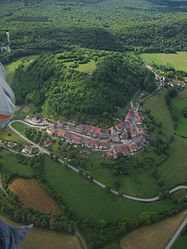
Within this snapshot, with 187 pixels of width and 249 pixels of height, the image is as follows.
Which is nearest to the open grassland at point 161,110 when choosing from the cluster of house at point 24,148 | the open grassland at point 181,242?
the cluster of house at point 24,148

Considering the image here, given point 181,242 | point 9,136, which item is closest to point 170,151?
point 181,242

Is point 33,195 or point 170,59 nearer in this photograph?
point 33,195

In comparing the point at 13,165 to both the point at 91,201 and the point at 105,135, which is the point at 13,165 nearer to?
the point at 91,201

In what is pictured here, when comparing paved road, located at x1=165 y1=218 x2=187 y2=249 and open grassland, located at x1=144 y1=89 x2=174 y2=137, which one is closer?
paved road, located at x1=165 y1=218 x2=187 y2=249

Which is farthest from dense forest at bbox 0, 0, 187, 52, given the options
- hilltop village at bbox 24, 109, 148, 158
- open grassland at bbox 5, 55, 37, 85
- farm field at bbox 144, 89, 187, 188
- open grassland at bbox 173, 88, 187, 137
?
hilltop village at bbox 24, 109, 148, 158

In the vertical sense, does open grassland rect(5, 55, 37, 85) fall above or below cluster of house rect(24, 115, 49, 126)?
above

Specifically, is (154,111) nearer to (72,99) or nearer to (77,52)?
(72,99)

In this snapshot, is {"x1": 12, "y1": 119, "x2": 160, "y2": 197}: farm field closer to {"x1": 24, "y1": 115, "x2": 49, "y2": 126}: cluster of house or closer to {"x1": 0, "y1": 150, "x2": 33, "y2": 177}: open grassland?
{"x1": 0, "y1": 150, "x2": 33, "y2": 177}: open grassland
